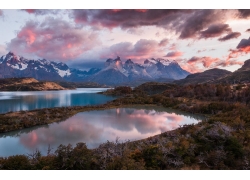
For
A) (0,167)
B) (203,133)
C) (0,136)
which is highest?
(203,133)

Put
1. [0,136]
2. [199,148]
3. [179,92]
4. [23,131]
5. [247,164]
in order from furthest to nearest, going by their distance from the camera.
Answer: [179,92] → [23,131] → [0,136] → [199,148] → [247,164]

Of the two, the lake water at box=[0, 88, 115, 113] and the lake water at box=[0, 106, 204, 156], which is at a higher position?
the lake water at box=[0, 106, 204, 156]

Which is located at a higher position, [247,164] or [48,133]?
[247,164]

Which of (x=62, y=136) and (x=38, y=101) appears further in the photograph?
(x=38, y=101)

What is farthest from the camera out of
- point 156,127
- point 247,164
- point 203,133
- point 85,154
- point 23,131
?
point 156,127

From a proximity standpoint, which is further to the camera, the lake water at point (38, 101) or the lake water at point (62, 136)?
the lake water at point (38, 101)

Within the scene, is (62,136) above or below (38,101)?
above

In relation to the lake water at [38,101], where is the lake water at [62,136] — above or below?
above

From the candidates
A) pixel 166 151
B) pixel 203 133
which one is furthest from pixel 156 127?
pixel 166 151

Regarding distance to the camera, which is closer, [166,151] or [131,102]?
[166,151]

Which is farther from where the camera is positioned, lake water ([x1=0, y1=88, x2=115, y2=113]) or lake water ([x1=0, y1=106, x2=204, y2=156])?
lake water ([x1=0, y1=88, x2=115, y2=113])

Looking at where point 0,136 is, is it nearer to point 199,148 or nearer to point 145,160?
point 145,160
